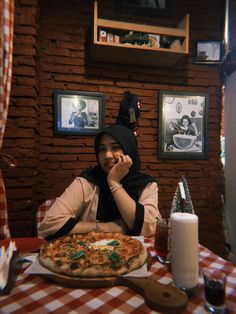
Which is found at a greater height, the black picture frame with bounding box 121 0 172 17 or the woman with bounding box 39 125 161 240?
the black picture frame with bounding box 121 0 172 17

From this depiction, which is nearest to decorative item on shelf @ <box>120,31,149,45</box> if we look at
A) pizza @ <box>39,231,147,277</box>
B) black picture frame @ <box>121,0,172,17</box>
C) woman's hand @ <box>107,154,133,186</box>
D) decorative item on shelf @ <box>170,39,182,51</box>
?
decorative item on shelf @ <box>170,39,182,51</box>

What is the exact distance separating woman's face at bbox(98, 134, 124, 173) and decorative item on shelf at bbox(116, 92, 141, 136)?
0.64 m

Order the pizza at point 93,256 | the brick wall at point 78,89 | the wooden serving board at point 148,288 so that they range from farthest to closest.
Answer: the brick wall at point 78,89 → the pizza at point 93,256 → the wooden serving board at point 148,288

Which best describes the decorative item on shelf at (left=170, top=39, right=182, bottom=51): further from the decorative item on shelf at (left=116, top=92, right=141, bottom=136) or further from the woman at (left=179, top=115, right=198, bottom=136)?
the woman at (left=179, top=115, right=198, bottom=136)

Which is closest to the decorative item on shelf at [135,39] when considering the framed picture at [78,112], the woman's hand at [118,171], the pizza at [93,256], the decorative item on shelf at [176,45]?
the decorative item on shelf at [176,45]

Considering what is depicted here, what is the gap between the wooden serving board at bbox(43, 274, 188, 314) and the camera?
67cm

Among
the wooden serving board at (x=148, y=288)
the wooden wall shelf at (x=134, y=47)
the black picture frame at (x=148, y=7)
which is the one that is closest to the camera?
the wooden serving board at (x=148, y=288)

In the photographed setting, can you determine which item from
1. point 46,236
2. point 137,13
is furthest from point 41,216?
point 137,13

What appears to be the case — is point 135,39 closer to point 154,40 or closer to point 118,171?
point 154,40

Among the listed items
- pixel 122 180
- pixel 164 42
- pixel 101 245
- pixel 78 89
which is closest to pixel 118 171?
pixel 122 180

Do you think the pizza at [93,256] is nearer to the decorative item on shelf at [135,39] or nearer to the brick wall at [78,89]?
the brick wall at [78,89]

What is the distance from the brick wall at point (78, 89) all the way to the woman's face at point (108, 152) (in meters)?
0.62

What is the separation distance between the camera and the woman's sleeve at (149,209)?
135cm

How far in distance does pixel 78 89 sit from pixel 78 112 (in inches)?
8.8
